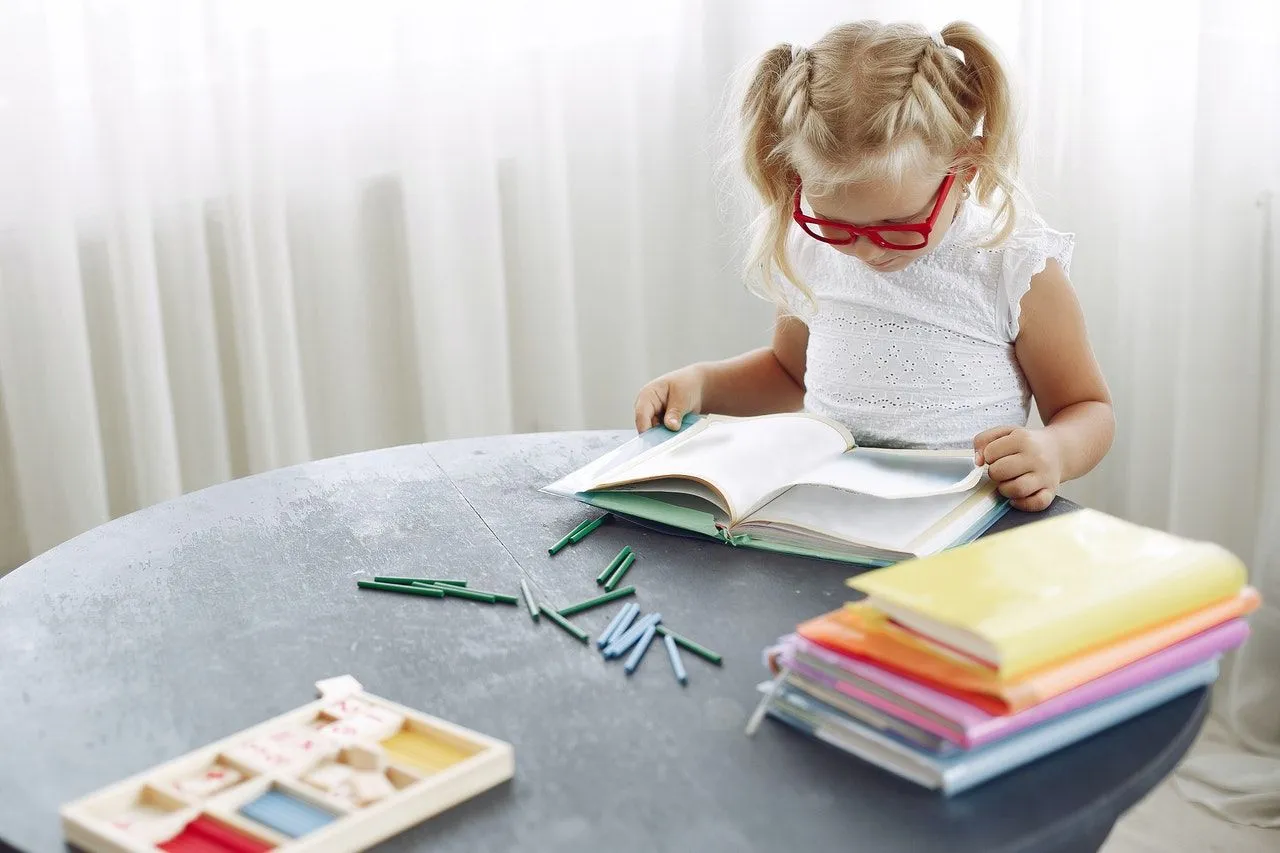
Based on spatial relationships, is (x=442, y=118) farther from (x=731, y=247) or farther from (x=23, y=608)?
(x=23, y=608)

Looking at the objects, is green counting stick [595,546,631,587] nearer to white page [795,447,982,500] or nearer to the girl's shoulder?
white page [795,447,982,500]

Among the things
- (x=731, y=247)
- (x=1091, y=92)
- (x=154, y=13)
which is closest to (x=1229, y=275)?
(x=1091, y=92)

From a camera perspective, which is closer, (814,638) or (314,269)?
(814,638)

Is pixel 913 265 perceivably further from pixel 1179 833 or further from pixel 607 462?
pixel 1179 833

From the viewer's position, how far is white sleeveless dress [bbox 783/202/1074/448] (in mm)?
1363

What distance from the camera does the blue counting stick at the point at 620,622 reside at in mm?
890

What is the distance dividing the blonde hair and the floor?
870 millimetres

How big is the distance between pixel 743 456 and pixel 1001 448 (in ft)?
0.70

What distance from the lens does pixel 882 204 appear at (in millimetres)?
1214

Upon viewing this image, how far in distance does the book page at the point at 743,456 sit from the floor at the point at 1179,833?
836 mm

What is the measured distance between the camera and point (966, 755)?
2.29 ft

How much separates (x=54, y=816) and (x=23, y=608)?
1.02ft

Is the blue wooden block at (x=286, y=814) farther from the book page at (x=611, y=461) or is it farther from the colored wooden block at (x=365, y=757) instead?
the book page at (x=611, y=461)

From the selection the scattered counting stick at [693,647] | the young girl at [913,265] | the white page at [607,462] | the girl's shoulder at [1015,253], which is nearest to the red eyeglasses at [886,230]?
the young girl at [913,265]
